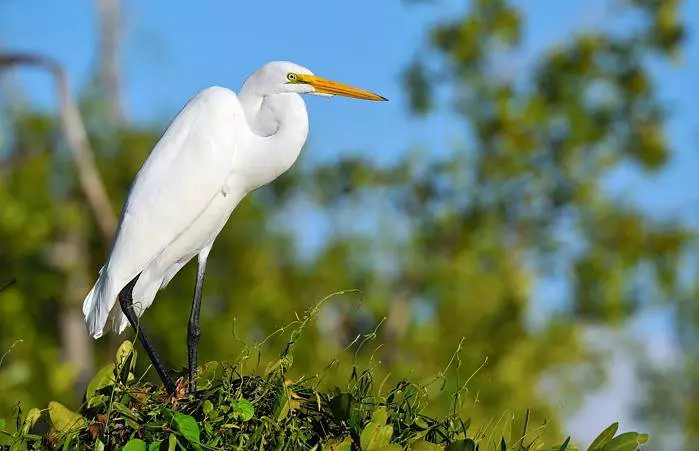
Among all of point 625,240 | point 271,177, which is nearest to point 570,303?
A: point 625,240

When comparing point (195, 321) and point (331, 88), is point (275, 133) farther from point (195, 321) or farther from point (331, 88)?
point (195, 321)

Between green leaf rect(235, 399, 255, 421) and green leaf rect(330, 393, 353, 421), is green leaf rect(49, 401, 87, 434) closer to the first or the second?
green leaf rect(235, 399, 255, 421)

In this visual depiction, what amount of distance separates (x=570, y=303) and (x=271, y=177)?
37.6ft

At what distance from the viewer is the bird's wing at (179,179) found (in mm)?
3215

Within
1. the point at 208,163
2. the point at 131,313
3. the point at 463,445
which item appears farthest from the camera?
the point at 131,313

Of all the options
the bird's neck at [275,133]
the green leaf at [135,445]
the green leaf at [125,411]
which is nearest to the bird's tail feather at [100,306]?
the bird's neck at [275,133]

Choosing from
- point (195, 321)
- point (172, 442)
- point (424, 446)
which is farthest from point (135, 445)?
point (195, 321)

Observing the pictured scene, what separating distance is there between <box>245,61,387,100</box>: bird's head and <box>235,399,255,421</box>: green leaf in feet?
4.20

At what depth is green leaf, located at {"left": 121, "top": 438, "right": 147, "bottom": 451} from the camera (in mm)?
2100

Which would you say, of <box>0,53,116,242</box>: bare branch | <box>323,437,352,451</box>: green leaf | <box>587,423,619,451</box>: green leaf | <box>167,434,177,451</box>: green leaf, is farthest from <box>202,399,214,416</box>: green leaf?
<box>0,53,116,242</box>: bare branch

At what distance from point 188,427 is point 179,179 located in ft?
4.13

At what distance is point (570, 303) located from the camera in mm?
14250

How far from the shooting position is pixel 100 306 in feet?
10.6

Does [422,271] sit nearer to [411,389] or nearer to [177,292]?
[177,292]
